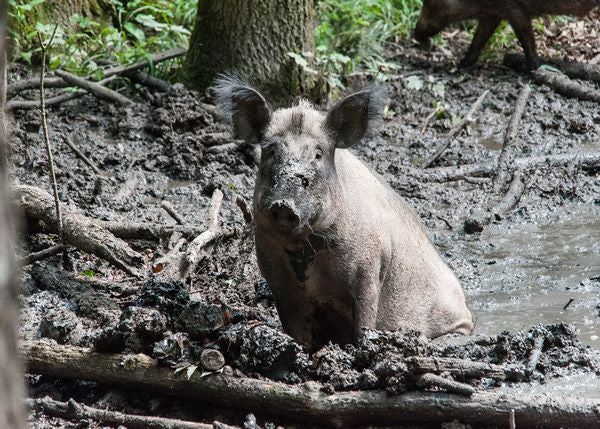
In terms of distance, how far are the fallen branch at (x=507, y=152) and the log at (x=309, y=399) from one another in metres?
5.04

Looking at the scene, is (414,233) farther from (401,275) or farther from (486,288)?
(486,288)

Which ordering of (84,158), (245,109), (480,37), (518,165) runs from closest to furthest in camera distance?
1. (245,109)
2. (84,158)
3. (518,165)
4. (480,37)

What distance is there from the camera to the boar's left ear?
5477 mm

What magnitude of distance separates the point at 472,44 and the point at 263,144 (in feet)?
26.4

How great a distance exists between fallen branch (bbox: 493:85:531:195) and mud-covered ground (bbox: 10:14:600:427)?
130 millimetres

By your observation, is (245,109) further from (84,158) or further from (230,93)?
(84,158)

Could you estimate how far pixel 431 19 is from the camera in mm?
12992

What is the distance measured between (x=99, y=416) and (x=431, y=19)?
9.73m

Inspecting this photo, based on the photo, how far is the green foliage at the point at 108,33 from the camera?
982 cm

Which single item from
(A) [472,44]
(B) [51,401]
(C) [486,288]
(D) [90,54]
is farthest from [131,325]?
(A) [472,44]

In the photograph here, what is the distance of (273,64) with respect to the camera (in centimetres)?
974

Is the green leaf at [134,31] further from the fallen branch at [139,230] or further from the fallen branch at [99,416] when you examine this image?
the fallen branch at [99,416]

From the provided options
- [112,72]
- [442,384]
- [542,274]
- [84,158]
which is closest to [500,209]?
[542,274]

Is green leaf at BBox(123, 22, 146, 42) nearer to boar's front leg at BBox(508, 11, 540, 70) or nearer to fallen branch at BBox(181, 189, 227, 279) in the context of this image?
fallen branch at BBox(181, 189, 227, 279)
